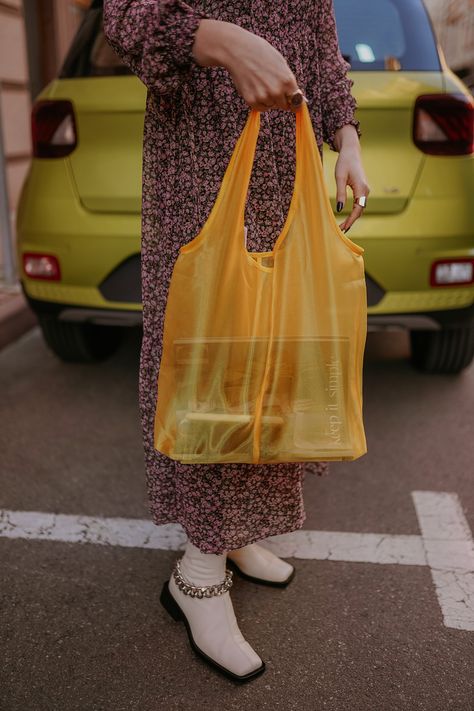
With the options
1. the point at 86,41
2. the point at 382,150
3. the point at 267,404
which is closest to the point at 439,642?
the point at 267,404

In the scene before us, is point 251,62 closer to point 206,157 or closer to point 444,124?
point 206,157

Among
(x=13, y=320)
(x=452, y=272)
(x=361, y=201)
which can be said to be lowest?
(x=13, y=320)

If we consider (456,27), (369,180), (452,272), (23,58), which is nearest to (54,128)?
(369,180)

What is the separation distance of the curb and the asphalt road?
1077 millimetres

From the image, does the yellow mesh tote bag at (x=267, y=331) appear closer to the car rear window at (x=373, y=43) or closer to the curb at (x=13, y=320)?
the car rear window at (x=373, y=43)

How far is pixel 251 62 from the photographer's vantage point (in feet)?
3.95

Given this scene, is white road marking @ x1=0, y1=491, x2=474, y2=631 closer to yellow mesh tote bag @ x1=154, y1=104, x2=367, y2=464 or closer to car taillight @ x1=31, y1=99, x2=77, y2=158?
yellow mesh tote bag @ x1=154, y1=104, x2=367, y2=464

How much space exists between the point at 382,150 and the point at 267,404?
5.27 ft

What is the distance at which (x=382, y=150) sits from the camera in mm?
2715

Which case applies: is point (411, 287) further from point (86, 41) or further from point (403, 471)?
point (86, 41)

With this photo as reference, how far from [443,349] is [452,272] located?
61 cm

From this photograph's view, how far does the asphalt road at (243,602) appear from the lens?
5.28ft

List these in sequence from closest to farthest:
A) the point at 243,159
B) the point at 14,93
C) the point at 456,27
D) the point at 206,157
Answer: the point at 243,159 < the point at 206,157 < the point at 14,93 < the point at 456,27

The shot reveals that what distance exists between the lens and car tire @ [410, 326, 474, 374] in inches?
129
